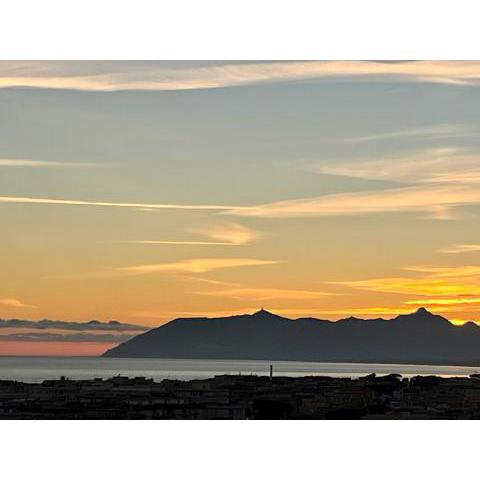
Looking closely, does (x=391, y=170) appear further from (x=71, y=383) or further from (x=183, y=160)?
(x=71, y=383)

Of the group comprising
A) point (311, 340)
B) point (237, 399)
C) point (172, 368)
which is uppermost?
point (311, 340)

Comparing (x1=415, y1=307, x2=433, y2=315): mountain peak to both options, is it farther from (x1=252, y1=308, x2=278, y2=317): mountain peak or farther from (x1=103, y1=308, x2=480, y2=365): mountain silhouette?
(x1=252, y1=308, x2=278, y2=317): mountain peak

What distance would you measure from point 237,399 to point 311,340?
588mm

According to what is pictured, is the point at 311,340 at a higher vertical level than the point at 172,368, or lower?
higher

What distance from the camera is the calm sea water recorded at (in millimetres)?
7902

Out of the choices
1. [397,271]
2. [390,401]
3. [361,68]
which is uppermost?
[361,68]

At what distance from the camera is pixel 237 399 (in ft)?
26.0

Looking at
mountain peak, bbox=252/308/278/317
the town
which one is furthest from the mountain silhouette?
the town

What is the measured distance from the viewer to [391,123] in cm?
796

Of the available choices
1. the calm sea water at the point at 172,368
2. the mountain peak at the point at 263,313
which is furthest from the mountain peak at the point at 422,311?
the mountain peak at the point at 263,313

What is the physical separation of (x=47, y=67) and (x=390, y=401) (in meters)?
3.01

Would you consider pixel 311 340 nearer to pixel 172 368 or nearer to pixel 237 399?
pixel 237 399

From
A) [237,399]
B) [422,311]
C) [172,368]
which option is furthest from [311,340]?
[172,368]
